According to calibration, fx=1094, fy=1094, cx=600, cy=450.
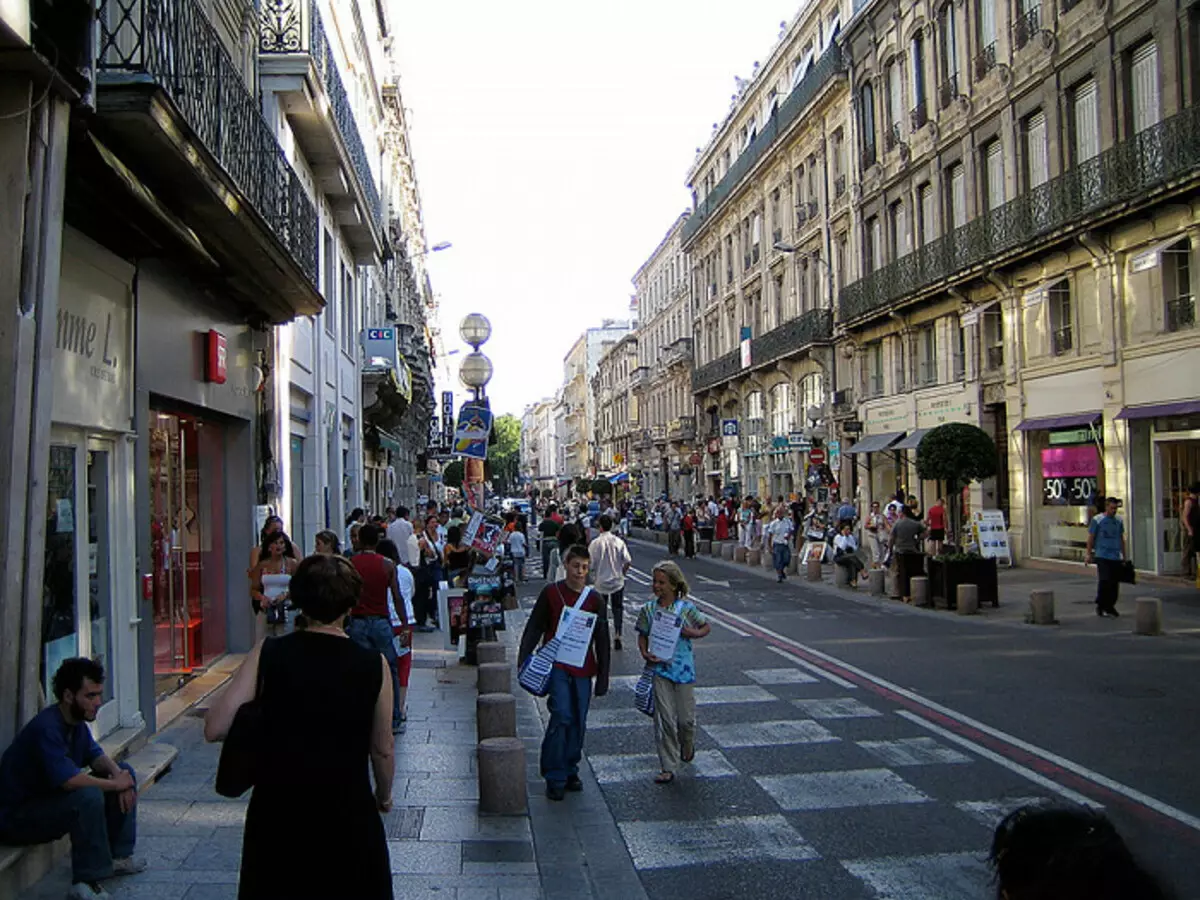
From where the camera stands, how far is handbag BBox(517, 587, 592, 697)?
7191 millimetres

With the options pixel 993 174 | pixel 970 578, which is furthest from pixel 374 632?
pixel 993 174

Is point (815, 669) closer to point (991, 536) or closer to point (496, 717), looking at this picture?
point (496, 717)

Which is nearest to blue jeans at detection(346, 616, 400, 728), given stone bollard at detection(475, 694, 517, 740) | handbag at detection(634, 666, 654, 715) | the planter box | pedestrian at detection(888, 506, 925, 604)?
stone bollard at detection(475, 694, 517, 740)

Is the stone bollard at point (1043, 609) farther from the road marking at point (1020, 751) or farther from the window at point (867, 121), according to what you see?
the window at point (867, 121)

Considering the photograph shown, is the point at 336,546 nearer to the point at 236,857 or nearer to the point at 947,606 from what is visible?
the point at 236,857

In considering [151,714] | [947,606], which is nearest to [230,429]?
[151,714]

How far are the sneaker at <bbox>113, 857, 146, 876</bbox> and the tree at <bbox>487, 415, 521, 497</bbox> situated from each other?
422 ft

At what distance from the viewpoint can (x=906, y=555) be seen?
61.3 ft

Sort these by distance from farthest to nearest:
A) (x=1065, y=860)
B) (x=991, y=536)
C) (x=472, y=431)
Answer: (x=991, y=536), (x=472, y=431), (x=1065, y=860)

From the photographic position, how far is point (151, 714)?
8.38m

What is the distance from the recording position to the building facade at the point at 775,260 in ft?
120

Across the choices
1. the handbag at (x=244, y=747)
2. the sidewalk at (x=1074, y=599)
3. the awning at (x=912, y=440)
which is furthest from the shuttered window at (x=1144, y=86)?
the handbag at (x=244, y=747)

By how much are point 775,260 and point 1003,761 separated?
36.7 meters

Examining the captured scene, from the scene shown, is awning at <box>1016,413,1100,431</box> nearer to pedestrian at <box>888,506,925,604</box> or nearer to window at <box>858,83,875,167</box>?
pedestrian at <box>888,506,925,604</box>
